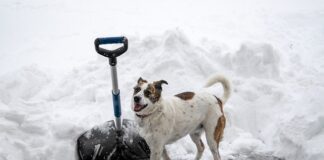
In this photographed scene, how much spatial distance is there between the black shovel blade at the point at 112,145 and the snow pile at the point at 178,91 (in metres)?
0.63

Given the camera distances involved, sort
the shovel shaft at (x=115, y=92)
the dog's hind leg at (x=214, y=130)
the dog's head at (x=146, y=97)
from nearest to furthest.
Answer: the dog's head at (x=146, y=97) → the shovel shaft at (x=115, y=92) → the dog's hind leg at (x=214, y=130)

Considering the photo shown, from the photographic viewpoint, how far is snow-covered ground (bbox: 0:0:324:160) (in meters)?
4.05

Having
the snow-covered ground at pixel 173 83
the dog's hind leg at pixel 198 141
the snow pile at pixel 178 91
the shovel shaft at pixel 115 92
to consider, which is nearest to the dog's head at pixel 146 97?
the shovel shaft at pixel 115 92

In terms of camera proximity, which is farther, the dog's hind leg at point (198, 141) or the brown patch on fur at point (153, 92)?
the dog's hind leg at point (198, 141)

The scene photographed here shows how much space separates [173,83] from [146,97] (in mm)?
2571

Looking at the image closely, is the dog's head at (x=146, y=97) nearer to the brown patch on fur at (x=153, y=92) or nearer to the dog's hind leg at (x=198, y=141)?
the brown patch on fur at (x=153, y=92)

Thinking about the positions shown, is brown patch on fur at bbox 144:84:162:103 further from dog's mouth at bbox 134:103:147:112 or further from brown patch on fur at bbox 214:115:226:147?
brown patch on fur at bbox 214:115:226:147

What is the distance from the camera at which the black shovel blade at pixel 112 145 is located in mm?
3348

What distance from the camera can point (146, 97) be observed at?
2928 millimetres

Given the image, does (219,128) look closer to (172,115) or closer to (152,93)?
(172,115)

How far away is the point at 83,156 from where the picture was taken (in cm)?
336

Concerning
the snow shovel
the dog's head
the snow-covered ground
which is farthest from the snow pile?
the dog's head

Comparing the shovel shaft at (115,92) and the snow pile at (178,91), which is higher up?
the shovel shaft at (115,92)

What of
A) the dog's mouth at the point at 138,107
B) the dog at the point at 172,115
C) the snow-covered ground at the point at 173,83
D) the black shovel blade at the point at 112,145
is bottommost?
the snow-covered ground at the point at 173,83
